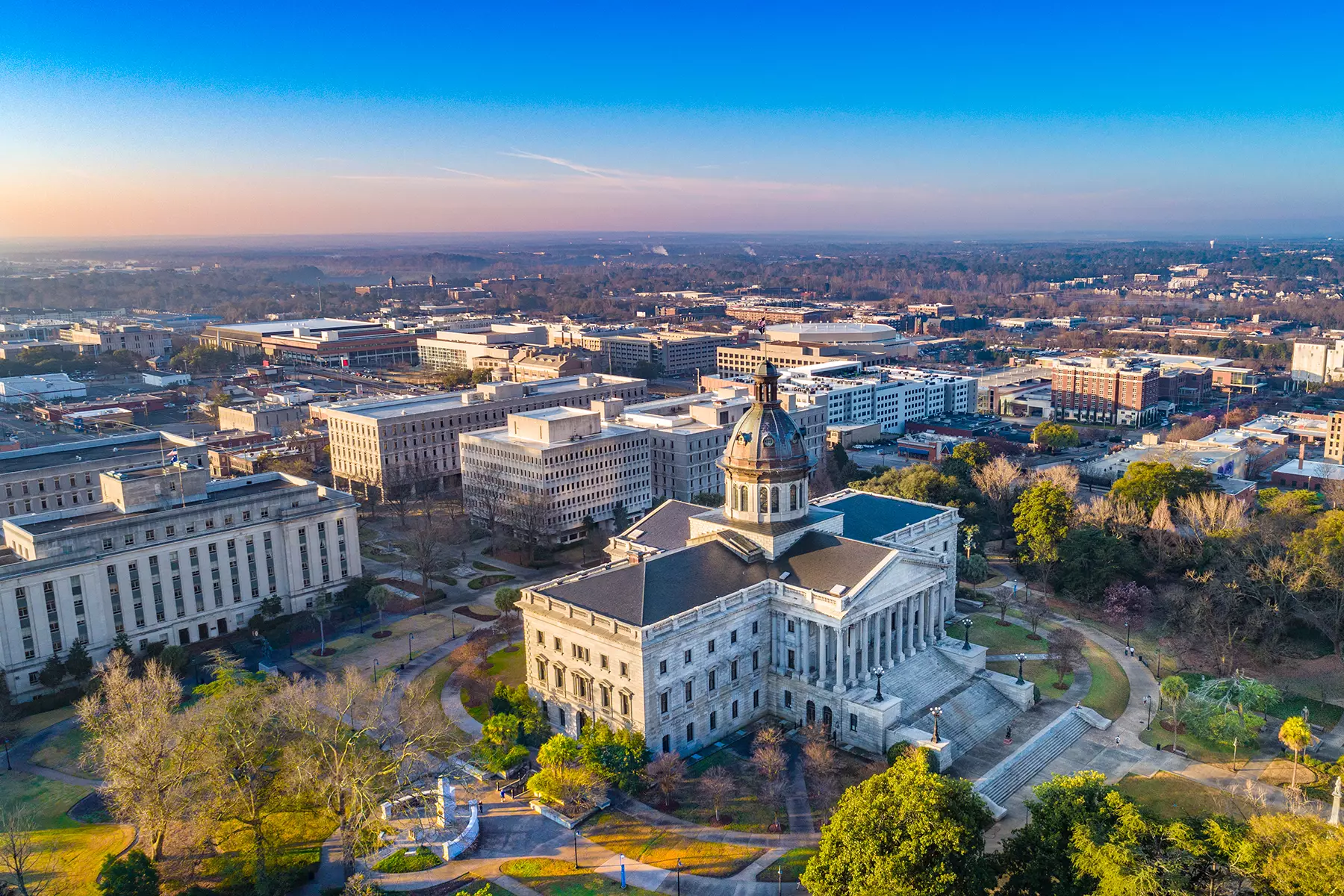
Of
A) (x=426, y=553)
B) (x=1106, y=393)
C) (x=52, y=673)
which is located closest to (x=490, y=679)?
(x=426, y=553)

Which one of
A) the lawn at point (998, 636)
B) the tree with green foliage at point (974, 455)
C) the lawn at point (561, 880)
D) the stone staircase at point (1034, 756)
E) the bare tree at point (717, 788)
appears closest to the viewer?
the lawn at point (561, 880)

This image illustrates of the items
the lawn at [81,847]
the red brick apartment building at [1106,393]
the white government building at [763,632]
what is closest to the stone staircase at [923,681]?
the white government building at [763,632]

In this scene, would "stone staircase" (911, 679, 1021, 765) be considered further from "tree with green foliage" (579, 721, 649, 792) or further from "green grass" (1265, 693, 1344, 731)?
"tree with green foliage" (579, 721, 649, 792)

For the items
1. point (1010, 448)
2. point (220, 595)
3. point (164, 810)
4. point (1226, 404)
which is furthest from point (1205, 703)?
point (1226, 404)

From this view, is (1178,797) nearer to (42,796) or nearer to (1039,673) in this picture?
(1039,673)

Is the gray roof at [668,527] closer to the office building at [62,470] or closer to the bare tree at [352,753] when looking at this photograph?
the bare tree at [352,753]
